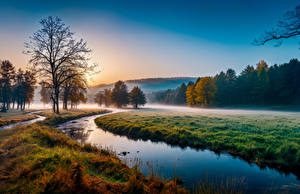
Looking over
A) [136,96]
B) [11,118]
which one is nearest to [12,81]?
[11,118]

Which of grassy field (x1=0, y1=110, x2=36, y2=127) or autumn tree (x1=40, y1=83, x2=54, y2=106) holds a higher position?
autumn tree (x1=40, y1=83, x2=54, y2=106)

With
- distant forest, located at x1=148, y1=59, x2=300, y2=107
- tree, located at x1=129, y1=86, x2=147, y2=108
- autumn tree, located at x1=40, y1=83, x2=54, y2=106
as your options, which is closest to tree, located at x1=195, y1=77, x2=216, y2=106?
distant forest, located at x1=148, y1=59, x2=300, y2=107

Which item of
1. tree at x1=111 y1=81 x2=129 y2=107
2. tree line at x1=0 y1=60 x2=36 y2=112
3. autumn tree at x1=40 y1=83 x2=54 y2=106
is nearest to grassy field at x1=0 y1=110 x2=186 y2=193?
autumn tree at x1=40 y1=83 x2=54 y2=106

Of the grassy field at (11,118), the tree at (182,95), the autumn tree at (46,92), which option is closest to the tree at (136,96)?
the autumn tree at (46,92)

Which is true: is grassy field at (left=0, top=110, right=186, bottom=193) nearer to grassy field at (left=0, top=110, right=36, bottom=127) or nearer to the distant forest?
grassy field at (left=0, top=110, right=36, bottom=127)

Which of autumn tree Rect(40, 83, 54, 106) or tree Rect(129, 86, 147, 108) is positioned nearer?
autumn tree Rect(40, 83, 54, 106)

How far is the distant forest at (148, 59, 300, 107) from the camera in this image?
163 feet

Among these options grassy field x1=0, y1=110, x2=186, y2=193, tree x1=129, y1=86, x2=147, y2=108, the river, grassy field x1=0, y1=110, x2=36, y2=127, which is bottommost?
the river

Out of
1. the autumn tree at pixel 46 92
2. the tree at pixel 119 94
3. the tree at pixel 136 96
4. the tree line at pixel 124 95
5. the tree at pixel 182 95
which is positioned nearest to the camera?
the autumn tree at pixel 46 92

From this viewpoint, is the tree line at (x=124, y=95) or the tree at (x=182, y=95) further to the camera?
the tree at (x=182, y=95)

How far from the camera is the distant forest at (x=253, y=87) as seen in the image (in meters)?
49.7

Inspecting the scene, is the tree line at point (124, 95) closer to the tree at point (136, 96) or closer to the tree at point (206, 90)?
the tree at point (136, 96)

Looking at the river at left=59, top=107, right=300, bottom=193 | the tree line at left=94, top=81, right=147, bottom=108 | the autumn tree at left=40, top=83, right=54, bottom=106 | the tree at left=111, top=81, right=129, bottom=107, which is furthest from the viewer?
the tree at left=111, top=81, right=129, bottom=107

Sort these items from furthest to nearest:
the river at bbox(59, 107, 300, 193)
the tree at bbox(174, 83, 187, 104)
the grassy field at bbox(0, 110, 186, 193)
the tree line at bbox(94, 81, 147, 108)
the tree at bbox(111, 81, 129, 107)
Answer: the tree at bbox(174, 83, 187, 104), the tree at bbox(111, 81, 129, 107), the tree line at bbox(94, 81, 147, 108), the river at bbox(59, 107, 300, 193), the grassy field at bbox(0, 110, 186, 193)
